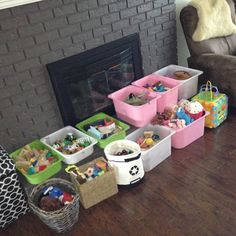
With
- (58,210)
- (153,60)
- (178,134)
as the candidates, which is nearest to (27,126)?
(58,210)

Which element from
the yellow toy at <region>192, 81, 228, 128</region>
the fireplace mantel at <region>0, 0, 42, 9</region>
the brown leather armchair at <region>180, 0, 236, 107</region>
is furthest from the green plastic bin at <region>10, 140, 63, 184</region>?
the brown leather armchair at <region>180, 0, 236, 107</region>

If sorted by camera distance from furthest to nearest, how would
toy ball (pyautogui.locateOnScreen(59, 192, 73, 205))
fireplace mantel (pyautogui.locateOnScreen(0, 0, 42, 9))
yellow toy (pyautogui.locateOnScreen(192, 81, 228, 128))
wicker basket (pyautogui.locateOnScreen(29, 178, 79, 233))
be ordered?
yellow toy (pyautogui.locateOnScreen(192, 81, 228, 128)) → fireplace mantel (pyautogui.locateOnScreen(0, 0, 42, 9)) → toy ball (pyautogui.locateOnScreen(59, 192, 73, 205)) → wicker basket (pyautogui.locateOnScreen(29, 178, 79, 233))

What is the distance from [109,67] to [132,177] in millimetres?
1050

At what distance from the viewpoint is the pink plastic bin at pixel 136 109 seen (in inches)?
92.4

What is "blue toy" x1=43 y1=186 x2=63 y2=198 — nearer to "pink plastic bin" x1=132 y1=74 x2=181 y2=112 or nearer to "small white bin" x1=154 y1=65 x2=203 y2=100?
"pink plastic bin" x1=132 y1=74 x2=181 y2=112

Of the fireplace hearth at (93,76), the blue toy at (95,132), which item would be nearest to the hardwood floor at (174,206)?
the blue toy at (95,132)

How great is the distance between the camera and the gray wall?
2.06m

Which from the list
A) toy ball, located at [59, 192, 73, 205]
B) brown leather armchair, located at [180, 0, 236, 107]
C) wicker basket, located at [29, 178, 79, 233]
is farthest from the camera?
brown leather armchair, located at [180, 0, 236, 107]

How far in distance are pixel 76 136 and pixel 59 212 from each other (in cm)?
79

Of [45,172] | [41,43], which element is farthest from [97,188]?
[41,43]

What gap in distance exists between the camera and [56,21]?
2186mm

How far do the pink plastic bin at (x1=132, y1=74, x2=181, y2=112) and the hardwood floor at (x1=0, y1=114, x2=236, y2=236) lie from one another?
501 mm

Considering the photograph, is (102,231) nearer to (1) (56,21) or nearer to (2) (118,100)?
(2) (118,100)

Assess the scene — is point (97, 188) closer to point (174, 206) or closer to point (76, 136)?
point (174, 206)
